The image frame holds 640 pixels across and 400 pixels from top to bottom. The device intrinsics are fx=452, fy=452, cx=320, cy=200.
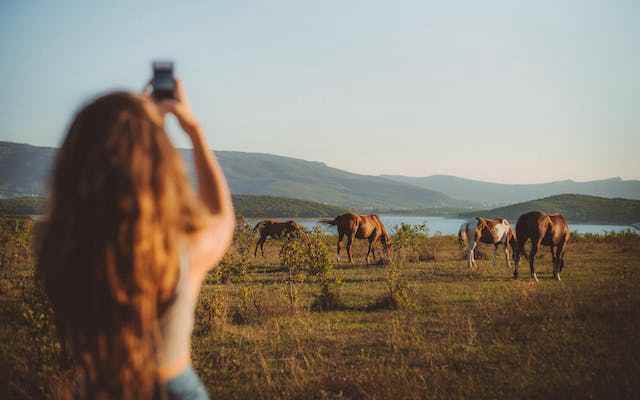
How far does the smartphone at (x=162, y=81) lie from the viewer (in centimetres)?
180

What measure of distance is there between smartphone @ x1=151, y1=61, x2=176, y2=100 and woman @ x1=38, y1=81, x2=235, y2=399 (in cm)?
15

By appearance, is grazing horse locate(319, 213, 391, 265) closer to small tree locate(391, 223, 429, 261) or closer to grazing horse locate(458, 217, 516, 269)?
small tree locate(391, 223, 429, 261)

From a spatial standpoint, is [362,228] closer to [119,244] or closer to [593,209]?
[119,244]

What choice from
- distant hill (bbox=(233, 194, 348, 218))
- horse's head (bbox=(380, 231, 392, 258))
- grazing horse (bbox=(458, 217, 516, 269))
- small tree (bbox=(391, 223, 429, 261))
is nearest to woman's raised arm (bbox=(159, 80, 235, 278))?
small tree (bbox=(391, 223, 429, 261))

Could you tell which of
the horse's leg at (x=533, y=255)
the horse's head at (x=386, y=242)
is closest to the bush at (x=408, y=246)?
the horse's head at (x=386, y=242)

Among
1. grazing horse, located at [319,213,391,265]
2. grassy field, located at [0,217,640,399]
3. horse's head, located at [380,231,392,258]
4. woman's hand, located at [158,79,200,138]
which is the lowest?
grassy field, located at [0,217,640,399]

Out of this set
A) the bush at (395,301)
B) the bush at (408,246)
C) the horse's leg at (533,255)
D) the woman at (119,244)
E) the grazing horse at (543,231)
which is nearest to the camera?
the woman at (119,244)

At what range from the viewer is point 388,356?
6.49 meters

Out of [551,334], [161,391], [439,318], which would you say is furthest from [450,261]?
[161,391]

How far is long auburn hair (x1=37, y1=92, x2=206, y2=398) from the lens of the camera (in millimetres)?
1489

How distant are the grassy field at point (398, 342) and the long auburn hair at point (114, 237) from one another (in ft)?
12.3

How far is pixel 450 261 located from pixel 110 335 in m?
18.0

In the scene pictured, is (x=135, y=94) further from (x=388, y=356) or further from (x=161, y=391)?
(x=388, y=356)

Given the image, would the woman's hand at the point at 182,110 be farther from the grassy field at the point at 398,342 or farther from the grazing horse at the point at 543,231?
the grazing horse at the point at 543,231
